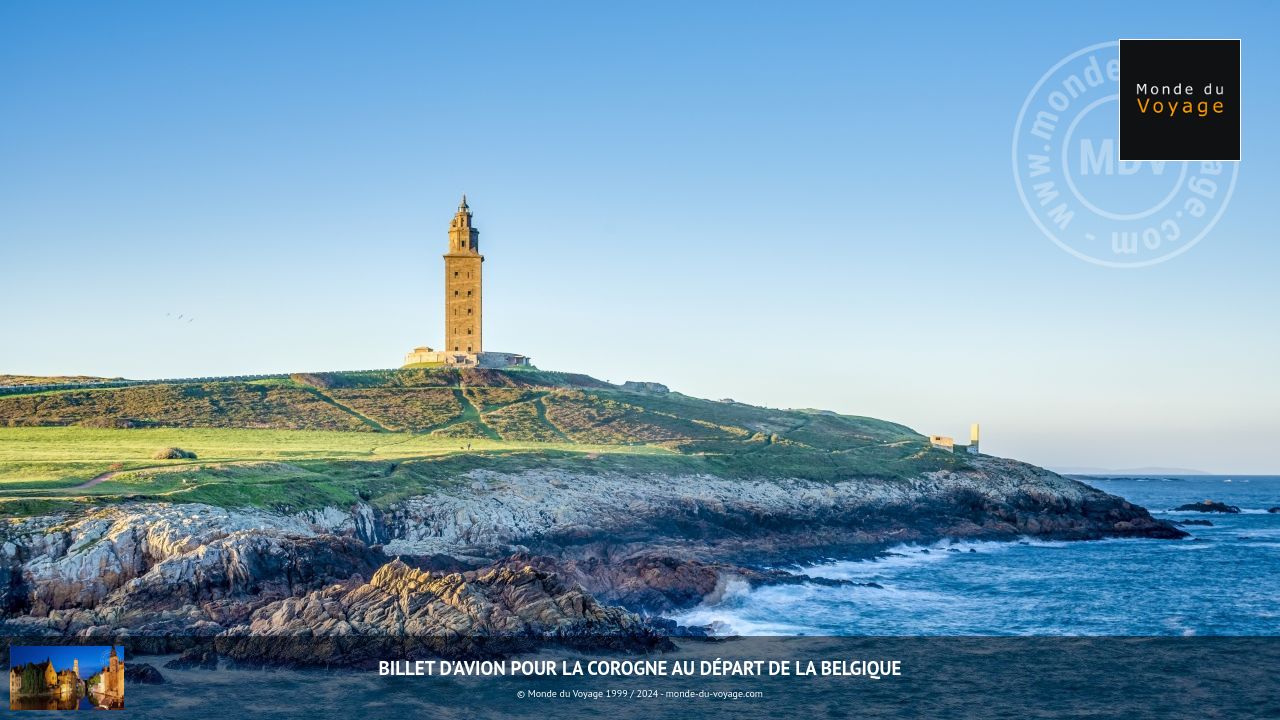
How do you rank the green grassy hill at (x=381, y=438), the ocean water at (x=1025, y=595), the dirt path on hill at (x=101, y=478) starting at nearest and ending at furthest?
1. the ocean water at (x=1025, y=595)
2. the dirt path on hill at (x=101, y=478)
3. the green grassy hill at (x=381, y=438)

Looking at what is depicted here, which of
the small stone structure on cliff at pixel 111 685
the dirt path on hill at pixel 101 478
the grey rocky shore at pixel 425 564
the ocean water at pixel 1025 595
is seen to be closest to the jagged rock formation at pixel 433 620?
the grey rocky shore at pixel 425 564

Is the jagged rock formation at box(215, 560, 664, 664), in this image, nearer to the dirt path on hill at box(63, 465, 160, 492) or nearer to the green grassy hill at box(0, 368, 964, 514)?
the green grassy hill at box(0, 368, 964, 514)

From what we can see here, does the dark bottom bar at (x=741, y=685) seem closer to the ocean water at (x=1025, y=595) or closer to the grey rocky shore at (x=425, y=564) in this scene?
the grey rocky shore at (x=425, y=564)

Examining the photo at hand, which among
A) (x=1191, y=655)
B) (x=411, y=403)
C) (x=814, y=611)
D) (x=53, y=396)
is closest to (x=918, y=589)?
(x=814, y=611)

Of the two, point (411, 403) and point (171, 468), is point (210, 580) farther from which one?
point (411, 403)

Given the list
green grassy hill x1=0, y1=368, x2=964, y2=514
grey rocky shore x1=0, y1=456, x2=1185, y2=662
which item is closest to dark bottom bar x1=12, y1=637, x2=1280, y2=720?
grey rocky shore x1=0, y1=456, x2=1185, y2=662

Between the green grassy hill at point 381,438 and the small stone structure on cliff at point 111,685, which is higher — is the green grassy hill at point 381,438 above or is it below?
above
